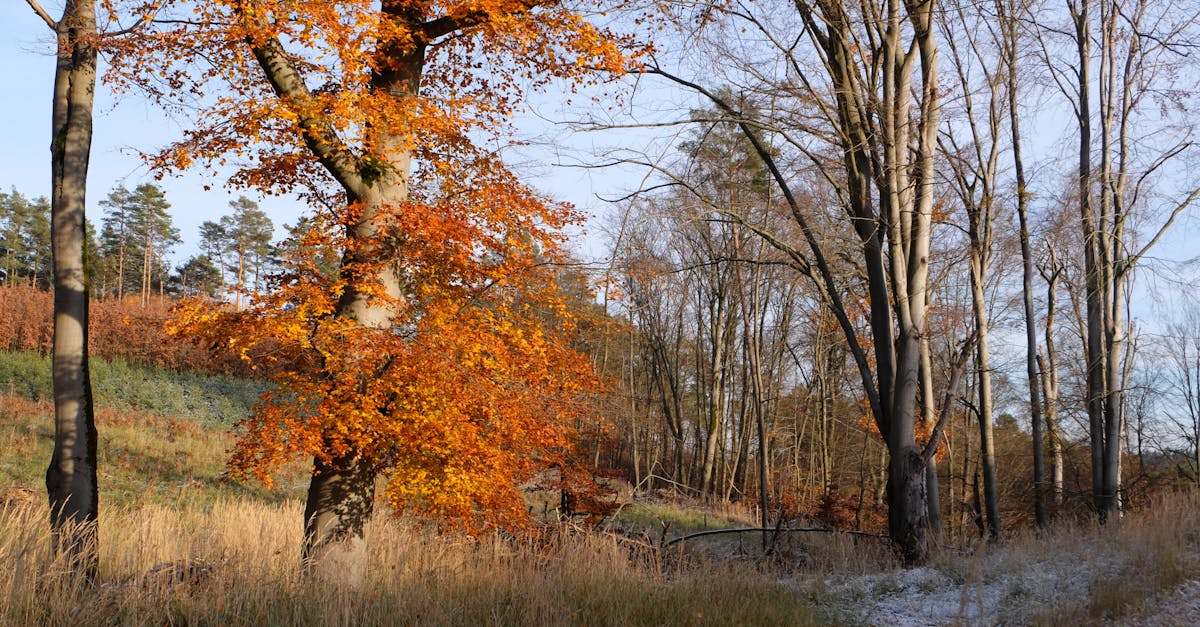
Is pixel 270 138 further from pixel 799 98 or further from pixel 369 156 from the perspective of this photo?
pixel 799 98

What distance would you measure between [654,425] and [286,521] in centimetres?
2564

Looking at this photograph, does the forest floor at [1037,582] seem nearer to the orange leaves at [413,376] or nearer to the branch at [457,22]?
the orange leaves at [413,376]

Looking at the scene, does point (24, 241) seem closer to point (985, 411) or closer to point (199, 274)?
point (199, 274)

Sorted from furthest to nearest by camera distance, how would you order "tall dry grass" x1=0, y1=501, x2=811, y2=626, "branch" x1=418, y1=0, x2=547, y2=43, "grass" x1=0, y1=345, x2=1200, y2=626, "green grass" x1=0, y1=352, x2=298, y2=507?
1. "green grass" x1=0, y1=352, x2=298, y2=507
2. "branch" x1=418, y1=0, x2=547, y2=43
3. "grass" x1=0, y1=345, x2=1200, y2=626
4. "tall dry grass" x1=0, y1=501, x2=811, y2=626

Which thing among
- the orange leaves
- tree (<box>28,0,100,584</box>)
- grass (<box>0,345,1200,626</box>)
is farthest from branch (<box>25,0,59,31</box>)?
grass (<box>0,345,1200,626</box>)

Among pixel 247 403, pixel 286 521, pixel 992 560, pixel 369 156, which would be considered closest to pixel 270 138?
pixel 369 156

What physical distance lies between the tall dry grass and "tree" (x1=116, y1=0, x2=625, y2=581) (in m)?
0.63

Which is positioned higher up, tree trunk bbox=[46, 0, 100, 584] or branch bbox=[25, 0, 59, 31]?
branch bbox=[25, 0, 59, 31]

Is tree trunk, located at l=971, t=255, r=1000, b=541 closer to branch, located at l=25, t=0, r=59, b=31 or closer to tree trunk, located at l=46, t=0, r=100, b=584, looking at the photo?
tree trunk, located at l=46, t=0, r=100, b=584

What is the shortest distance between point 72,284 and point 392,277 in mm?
3083

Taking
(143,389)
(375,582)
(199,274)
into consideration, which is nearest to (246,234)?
(199,274)

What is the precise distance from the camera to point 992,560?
818 cm

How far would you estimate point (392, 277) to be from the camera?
358 inches

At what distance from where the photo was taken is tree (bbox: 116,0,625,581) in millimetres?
7992
